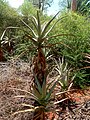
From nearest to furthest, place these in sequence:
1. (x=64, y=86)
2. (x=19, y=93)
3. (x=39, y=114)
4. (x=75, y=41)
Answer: (x=39, y=114)
(x=19, y=93)
(x=64, y=86)
(x=75, y=41)

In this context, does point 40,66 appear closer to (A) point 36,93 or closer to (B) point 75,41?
(A) point 36,93

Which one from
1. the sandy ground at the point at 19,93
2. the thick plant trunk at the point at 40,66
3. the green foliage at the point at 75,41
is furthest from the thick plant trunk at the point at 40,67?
the green foliage at the point at 75,41

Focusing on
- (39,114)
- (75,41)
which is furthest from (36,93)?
(75,41)

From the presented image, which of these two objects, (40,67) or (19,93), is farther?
(19,93)

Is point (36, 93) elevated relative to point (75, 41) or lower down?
lower down

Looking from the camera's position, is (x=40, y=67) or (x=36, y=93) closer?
(x=36, y=93)

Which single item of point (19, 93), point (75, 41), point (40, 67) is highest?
point (75, 41)

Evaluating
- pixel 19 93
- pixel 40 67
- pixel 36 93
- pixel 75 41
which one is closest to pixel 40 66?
pixel 40 67

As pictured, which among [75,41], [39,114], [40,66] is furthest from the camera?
[75,41]

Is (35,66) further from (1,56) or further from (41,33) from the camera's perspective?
(1,56)

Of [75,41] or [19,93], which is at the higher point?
[75,41]

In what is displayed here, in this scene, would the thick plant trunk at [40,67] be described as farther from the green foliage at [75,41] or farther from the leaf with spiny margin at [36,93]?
the green foliage at [75,41]

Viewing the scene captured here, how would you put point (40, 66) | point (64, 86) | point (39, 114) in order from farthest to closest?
point (64, 86) < point (40, 66) < point (39, 114)

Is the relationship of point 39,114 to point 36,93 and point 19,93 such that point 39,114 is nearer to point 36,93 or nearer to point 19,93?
point 36,93
